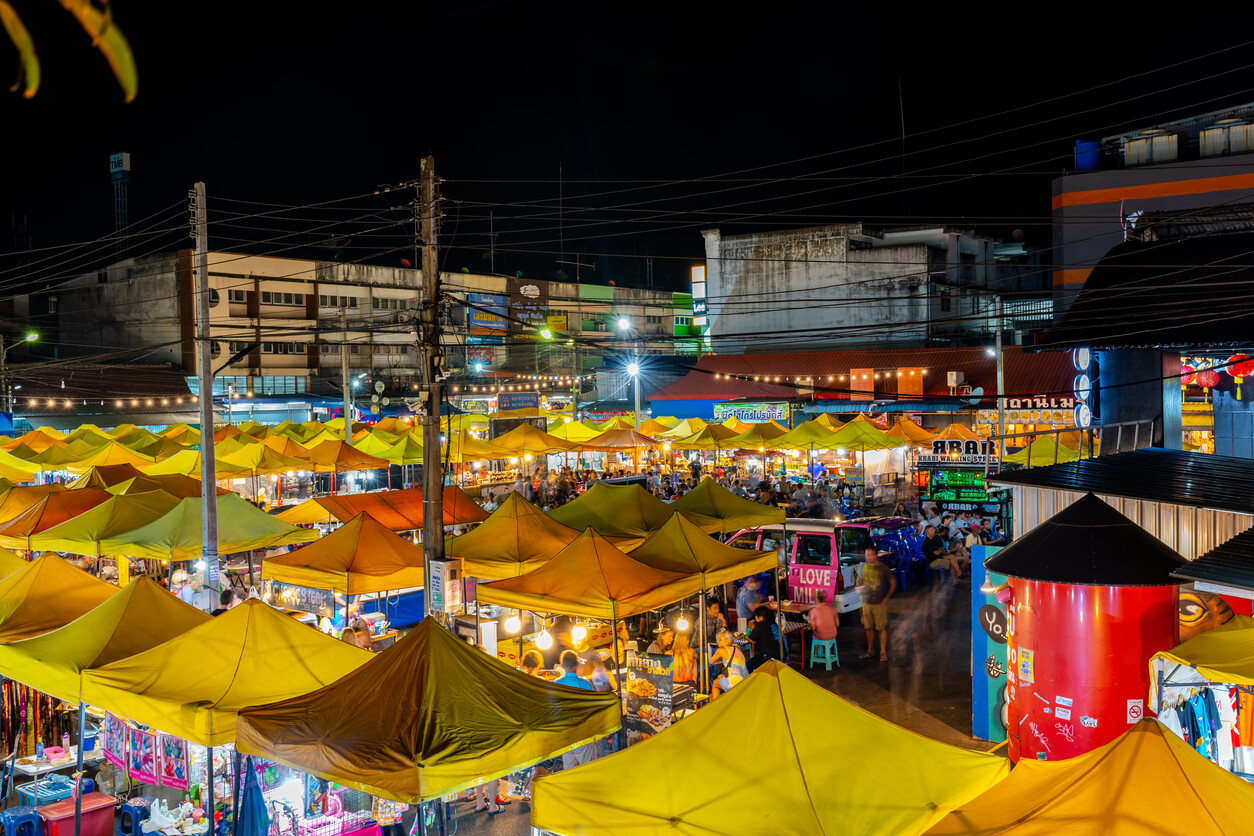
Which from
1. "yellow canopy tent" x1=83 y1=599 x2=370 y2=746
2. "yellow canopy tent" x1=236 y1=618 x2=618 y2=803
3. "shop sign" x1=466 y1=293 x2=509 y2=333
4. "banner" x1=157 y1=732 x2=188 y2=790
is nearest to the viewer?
"yellow canopy tent" x1=236 y1=618 x2=618 y2=803

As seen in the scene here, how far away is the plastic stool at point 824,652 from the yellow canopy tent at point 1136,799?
8927mm

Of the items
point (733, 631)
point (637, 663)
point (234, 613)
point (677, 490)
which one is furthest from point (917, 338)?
point (234, 613)

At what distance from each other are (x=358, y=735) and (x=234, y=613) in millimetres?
2368

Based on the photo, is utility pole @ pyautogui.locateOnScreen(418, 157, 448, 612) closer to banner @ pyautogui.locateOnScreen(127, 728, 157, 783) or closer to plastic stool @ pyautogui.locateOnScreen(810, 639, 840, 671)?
banner @ pyautogui.locateOnScreen(127, 728, 157, 783)

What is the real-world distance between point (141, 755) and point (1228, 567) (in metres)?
9.68

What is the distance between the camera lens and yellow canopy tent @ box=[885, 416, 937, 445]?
27381mm

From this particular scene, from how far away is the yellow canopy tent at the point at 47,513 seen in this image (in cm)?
1552

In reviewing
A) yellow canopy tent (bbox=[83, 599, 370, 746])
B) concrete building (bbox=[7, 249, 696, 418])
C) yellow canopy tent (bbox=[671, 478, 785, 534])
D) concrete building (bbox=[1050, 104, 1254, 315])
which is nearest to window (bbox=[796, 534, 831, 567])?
yellow canopy tent (bbox=[671, 478, 785, 534])

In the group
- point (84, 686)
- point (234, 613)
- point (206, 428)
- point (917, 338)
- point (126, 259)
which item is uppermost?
point (126, 259)

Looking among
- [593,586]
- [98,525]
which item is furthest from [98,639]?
[98,525]

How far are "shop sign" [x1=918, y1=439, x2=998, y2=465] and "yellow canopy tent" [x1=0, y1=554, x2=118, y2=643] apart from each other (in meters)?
18.7

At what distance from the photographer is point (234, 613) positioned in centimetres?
801

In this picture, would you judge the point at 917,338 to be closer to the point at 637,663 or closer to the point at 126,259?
the point at 637,663

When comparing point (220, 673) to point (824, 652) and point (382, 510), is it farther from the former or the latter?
point (382, 510)
